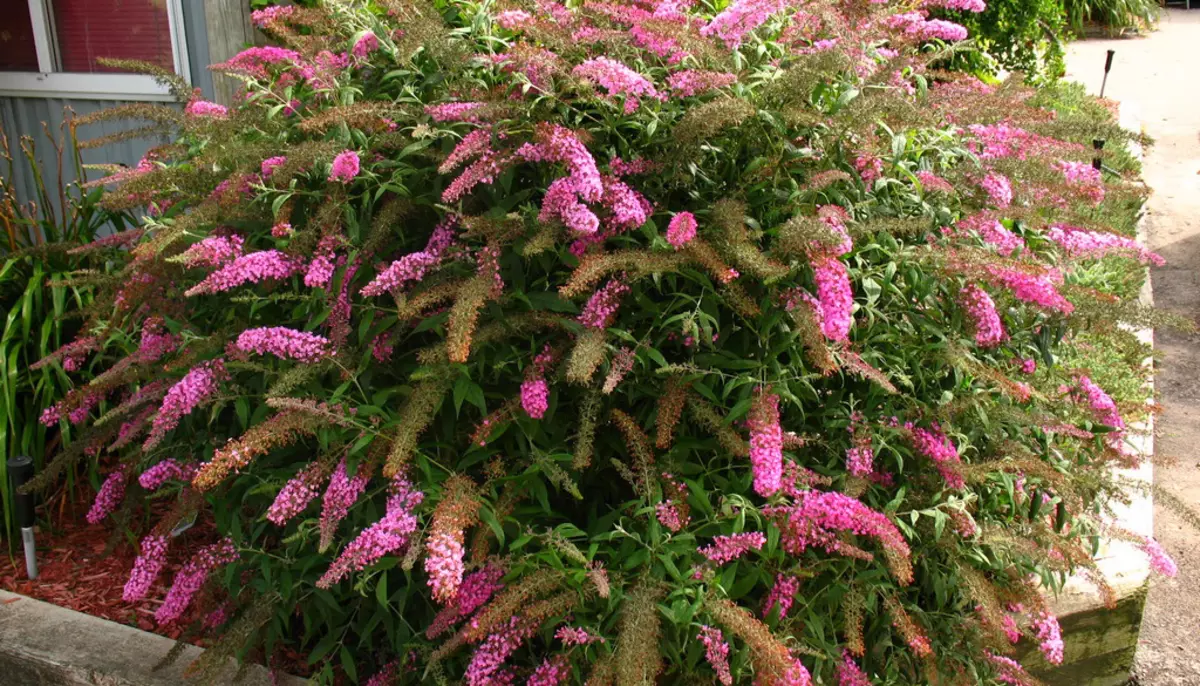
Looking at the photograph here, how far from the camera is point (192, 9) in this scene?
202 inches

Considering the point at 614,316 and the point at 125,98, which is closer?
the point at 614,316

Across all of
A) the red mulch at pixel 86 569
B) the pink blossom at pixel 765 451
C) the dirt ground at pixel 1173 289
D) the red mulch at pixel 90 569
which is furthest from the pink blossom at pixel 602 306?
the dirt ground at pixel 1173 289

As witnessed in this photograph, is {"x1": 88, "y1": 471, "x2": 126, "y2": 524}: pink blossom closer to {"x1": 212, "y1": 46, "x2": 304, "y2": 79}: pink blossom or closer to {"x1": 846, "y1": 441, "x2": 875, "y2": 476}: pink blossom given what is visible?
{"x1": 212, "y1": 46, "x2": 304, "y2": 79}: pink blossom

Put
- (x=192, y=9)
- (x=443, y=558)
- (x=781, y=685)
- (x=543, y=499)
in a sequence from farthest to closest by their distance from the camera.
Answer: (x=192, y=9) → (x=543, y=499) → (x=781, y=685) → (x=443, y=558)

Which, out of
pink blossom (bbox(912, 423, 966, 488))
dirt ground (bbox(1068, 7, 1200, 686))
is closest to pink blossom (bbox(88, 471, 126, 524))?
pink blossom (bbox(912, 423, 966, 488))

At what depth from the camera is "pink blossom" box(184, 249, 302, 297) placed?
96.0 inches

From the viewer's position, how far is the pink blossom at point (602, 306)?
2316 millimetres

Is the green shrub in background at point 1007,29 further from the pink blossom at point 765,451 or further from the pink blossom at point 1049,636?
the pink blossom at point 765,451

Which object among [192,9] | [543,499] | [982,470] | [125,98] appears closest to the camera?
[543,499]

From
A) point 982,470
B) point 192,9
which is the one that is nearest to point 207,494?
point 982,470

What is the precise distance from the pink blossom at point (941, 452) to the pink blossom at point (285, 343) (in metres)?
1.48

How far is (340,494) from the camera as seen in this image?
2355 millimetres

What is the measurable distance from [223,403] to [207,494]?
31 centimetres

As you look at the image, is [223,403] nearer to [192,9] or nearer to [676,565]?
[676,565]
